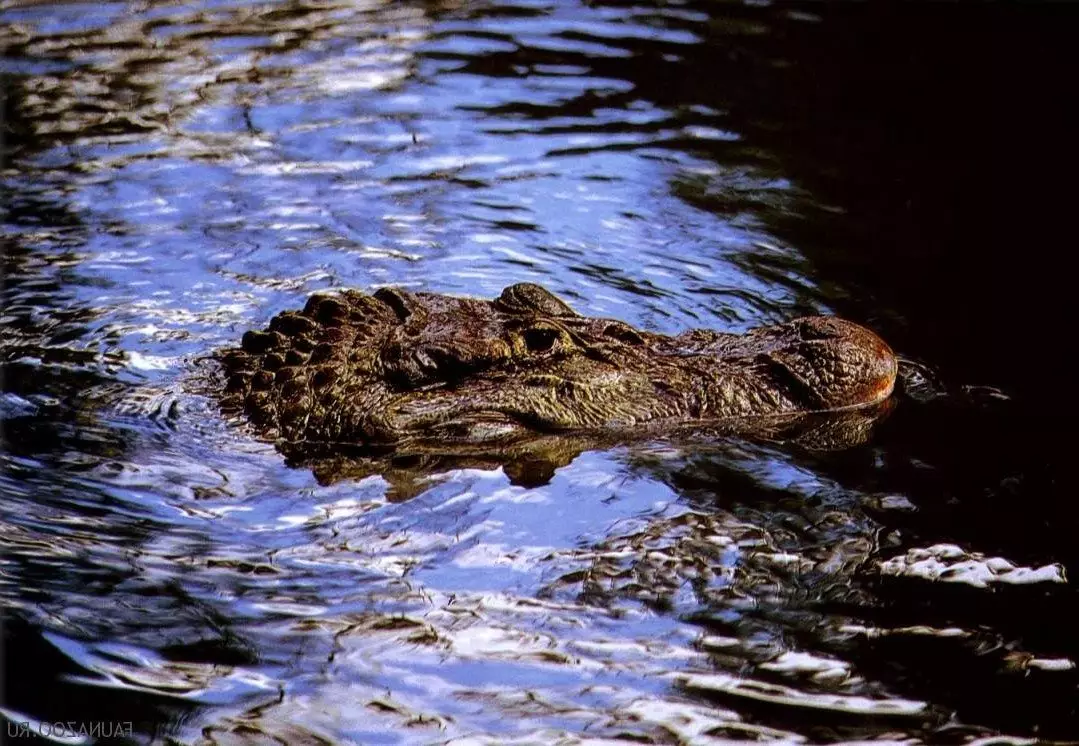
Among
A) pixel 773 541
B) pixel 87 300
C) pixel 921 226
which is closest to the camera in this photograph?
pixel 773 541

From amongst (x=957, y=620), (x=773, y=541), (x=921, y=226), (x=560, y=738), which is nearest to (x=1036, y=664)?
(x=957, y=620)

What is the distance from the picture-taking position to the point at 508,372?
19.3 ft

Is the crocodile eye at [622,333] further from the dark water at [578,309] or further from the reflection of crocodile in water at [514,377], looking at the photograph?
the dark water at [578,309]

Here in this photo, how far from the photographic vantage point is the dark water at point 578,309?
440 cm

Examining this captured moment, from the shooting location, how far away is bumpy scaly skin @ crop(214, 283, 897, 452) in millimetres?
5820

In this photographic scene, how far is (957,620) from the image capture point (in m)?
4.74

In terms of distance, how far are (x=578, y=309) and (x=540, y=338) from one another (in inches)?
60.2

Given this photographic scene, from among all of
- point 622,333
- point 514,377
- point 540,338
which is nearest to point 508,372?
point 514,377

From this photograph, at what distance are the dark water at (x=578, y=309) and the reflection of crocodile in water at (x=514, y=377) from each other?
0.19 m

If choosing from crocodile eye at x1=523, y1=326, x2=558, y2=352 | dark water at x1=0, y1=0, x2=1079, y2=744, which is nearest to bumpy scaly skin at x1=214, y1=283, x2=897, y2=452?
crocodile eye at x1=523, y1=326, x2=558, y2=352

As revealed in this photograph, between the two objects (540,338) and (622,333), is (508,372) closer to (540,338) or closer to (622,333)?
(540,338)

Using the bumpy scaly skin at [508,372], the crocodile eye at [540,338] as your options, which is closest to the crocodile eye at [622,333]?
the bumpy scaly skin at [508,372]

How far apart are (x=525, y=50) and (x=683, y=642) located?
8.52m

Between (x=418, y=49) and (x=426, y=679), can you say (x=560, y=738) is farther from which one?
(x=418, y=49)
